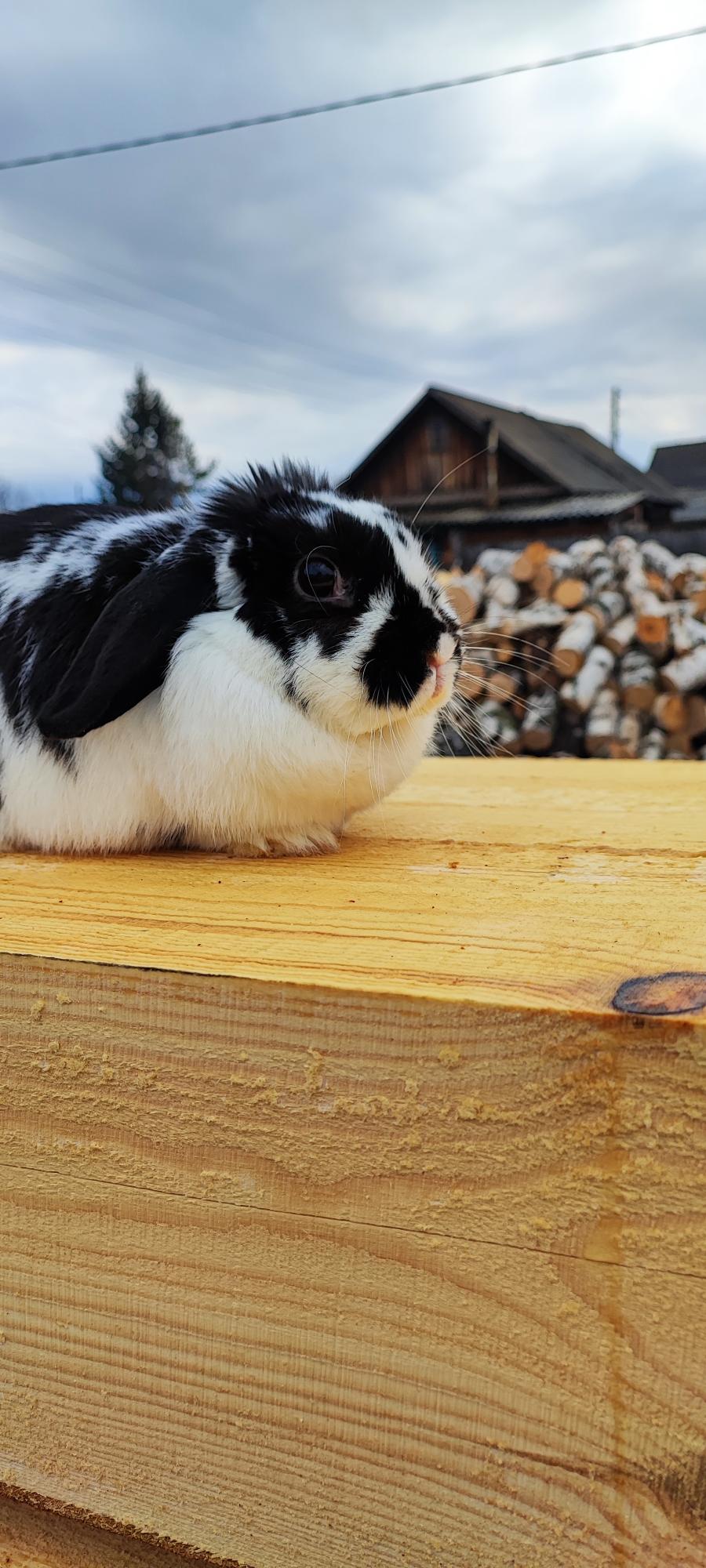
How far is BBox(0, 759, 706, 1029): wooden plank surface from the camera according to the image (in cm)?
71

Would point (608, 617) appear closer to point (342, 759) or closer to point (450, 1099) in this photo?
A: point (342, 759)

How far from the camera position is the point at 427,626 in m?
1.07

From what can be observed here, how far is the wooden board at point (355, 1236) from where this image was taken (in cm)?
63

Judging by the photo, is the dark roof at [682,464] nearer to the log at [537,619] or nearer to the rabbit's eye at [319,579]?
the log at [537,619]

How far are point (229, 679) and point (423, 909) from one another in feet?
1.06

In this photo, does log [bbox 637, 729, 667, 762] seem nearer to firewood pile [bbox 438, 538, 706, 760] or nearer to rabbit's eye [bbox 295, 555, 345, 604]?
firewood pile [bbox 438, 538, 706, 760]

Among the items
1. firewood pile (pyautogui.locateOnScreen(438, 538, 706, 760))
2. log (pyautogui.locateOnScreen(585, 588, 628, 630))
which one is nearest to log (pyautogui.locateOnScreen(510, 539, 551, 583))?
firewood pile (pyautogui.locateOnScreen(438, 538, 706, 760))

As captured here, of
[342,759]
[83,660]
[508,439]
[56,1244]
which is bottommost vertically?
[56,1244]

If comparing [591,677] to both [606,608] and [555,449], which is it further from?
[555,449]

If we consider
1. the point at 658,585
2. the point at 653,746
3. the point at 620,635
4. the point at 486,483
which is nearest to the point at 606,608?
the point at 620,635

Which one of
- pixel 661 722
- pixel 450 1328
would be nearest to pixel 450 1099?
pixel 450 1328

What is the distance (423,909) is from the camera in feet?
2.92

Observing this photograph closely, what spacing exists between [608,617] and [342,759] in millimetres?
Result: 4323

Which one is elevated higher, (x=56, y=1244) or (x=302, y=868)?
(x=302, y=868)
